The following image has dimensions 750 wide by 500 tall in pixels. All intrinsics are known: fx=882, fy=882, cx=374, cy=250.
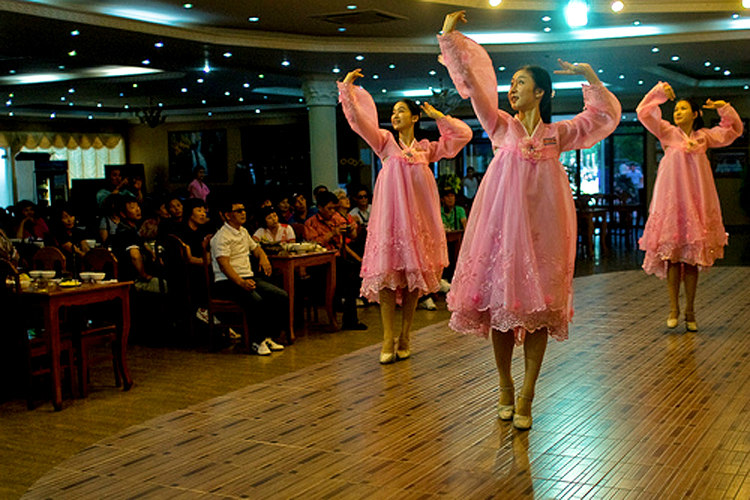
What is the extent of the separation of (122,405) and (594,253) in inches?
408

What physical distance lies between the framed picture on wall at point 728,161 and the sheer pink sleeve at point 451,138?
16526mm

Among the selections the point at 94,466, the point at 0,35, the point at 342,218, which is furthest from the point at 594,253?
the point at 94,466

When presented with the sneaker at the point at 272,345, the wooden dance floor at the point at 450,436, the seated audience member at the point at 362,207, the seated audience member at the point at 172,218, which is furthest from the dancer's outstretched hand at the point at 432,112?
the seated audience member at the point at 362,207

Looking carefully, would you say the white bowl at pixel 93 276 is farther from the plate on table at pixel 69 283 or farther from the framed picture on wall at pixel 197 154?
the framed picture on wall at pixel 197 154

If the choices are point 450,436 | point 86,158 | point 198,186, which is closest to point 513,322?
point 450,436

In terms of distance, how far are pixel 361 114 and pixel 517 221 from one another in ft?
6.50

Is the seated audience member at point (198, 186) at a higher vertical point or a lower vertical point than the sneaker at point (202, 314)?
higher

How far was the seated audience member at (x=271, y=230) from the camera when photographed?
298 inches

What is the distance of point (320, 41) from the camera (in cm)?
1266

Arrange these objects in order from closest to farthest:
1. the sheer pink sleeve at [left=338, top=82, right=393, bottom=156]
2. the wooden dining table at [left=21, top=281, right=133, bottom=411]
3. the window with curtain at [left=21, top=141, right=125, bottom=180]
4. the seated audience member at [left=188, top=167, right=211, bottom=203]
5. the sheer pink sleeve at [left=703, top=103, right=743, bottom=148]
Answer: the wooden dining table at [left=21, top=281, right=133, bottom=411] < the sheer pink sleeve at [left=338, top=82, right=393, bottom=156] < the sheer pink sleeve at [left=703, top=103, right=743, bottom=148] < the seated audience member at [left=188, top=167, right=211, bottom=203] < the window with curtain at [left=21, top=141, right=125, bottom=180]

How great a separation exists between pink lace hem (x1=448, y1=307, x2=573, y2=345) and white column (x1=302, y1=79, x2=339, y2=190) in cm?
1134

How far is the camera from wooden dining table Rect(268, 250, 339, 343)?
22.7 ft

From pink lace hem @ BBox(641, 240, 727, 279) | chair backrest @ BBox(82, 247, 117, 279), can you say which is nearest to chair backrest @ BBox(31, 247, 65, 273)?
chair backrest @ BBox(82, 247, 117, 279)

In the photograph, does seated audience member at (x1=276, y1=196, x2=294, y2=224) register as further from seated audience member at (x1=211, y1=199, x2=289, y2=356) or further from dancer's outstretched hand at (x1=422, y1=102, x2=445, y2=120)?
dancer's outstretched hand at (x1=422, y1=102, x2=445, y2=120)
